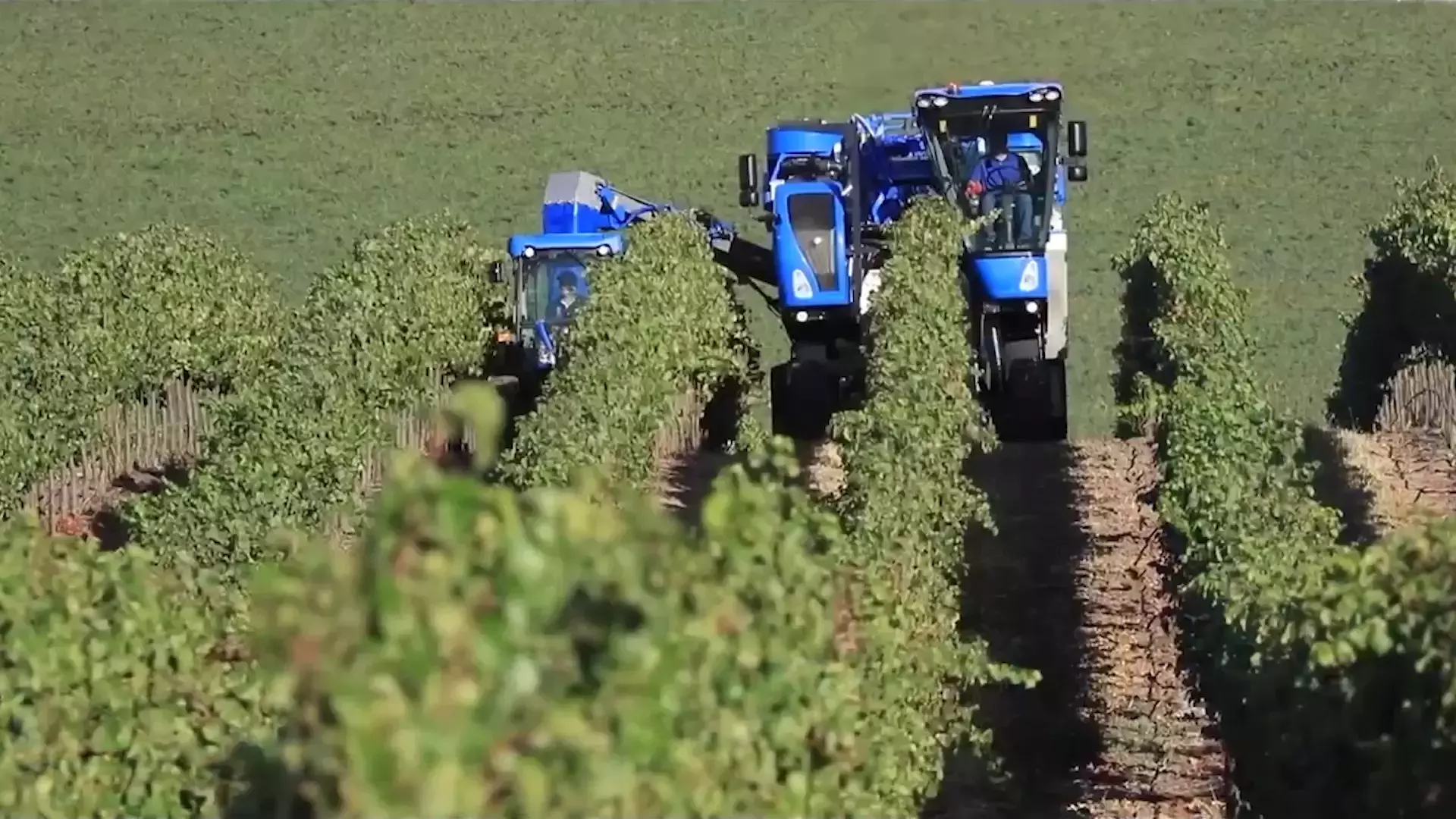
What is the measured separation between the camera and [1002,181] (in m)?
16.7

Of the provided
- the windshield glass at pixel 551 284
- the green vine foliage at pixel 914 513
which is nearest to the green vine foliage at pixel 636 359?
the windshield glass at pixel 551 284

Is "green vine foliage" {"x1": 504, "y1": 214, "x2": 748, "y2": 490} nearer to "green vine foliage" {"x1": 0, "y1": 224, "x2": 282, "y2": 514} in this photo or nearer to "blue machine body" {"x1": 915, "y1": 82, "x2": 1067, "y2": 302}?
"blue machine body" {"x1": 915, "y1": 82, "x2": 1067, "y2": 302}

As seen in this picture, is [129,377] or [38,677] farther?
[129,377]

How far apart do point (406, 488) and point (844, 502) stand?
812cm

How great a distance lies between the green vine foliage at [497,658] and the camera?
3287 millimetres

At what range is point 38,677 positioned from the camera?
5980 millimetres

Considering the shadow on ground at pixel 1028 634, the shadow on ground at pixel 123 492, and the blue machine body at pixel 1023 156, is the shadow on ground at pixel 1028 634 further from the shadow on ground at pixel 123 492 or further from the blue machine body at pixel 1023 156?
the shadow on ground at pixel 123 492

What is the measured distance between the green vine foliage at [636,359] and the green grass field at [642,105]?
46.9ft

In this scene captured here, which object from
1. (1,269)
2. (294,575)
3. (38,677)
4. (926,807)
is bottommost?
(926,807)

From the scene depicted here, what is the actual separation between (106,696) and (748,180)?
11.5 meters

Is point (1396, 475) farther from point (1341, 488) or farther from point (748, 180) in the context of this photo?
point (748, 180)

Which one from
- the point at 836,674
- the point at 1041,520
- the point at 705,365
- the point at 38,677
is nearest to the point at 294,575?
the point at 836,674

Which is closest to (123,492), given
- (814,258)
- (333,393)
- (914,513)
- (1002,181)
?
(333,393)

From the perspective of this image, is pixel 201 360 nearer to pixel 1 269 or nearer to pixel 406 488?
pixel 1 269
